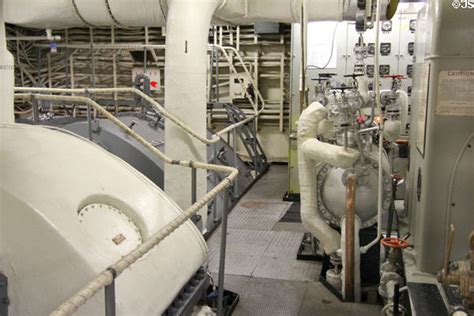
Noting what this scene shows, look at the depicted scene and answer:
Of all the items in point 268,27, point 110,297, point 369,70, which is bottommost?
point 110,297

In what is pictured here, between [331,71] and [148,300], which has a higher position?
[331,71]

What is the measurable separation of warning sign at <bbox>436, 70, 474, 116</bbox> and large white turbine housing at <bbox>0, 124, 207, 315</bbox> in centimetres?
148

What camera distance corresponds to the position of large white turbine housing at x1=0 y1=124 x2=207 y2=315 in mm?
1624

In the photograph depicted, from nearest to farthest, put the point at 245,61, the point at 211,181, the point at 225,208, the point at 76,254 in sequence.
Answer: the point at 76,254, the point at 225,208, the point at 211,181, the point at 245,61

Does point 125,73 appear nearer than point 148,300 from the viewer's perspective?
No

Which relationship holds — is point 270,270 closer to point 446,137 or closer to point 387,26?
point 446,137

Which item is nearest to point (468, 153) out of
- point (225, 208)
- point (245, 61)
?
point (225, 208)

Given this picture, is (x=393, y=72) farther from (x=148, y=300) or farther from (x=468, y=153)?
(x=148, y=300)

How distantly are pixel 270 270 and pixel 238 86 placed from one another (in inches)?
199

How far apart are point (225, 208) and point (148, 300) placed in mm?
692

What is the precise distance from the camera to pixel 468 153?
97.0 inches

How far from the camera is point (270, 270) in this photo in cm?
402

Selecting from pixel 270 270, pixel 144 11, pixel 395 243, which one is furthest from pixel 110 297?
pixel 144 11

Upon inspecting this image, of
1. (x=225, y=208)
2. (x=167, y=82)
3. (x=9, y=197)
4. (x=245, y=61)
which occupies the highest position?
(x=245, y=61)
